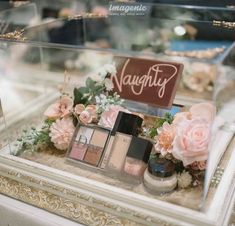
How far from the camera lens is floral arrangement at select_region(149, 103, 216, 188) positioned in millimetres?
1053

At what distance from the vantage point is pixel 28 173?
1220 millimetres

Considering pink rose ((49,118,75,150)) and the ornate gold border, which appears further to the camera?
pink rose ((49,118,75,150))

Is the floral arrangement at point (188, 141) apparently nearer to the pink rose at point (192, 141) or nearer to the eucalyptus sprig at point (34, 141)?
the pink rose at point (192, 141)

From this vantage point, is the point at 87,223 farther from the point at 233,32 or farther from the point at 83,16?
the point at 83,16

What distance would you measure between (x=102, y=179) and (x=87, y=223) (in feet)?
0.44

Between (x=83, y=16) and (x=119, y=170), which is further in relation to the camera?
(x=83, y=16)

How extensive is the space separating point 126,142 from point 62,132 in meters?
0.25

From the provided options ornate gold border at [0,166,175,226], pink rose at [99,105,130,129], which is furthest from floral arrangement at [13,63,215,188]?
ornate gold border at [0,166,175,226]

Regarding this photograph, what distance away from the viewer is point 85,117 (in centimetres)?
127

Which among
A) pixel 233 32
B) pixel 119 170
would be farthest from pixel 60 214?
pixel 233 32

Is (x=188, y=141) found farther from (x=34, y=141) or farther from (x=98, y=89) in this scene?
(x=34, y=141)

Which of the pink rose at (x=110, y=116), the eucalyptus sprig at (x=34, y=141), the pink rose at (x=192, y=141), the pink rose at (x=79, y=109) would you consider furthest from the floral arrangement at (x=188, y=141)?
the eucalyptus sprig at (x=34, y=141)

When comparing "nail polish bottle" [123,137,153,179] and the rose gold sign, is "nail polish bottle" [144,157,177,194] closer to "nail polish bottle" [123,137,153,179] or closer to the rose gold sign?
"nail polish bottle" [123,137,153,179]

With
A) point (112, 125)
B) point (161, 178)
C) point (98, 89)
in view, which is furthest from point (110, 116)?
point (161, 178)
